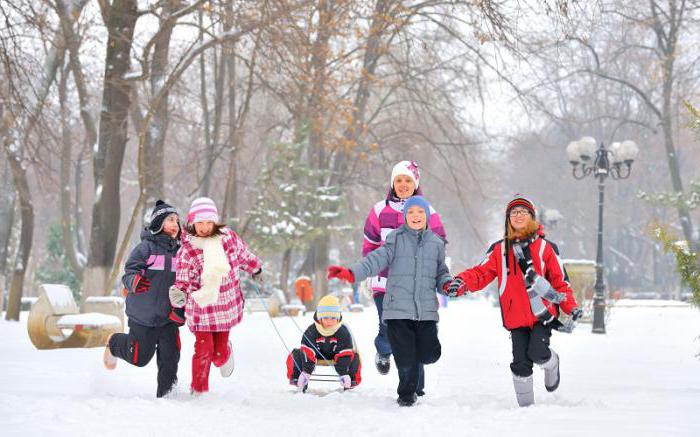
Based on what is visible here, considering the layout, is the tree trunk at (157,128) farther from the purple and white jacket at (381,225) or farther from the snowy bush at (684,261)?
the snowy bush at (684,261)

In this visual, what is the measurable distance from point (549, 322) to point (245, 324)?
1373 cm

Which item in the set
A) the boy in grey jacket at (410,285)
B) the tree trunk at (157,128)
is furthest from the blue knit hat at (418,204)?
the tree trunk at (157,128)

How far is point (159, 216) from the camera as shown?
801 cm

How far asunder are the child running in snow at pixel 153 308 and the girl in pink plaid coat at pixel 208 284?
0.63 ft

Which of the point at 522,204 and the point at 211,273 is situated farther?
the point at 211,273

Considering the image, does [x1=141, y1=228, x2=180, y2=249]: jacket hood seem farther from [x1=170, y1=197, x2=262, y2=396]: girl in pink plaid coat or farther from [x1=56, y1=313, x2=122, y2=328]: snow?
[x1=56, y1=313, x2=122, y2=328]: snow

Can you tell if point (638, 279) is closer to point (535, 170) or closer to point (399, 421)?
point (535, 170)

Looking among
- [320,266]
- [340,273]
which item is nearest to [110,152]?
[340,273]

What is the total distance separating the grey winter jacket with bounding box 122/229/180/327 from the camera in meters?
7.72

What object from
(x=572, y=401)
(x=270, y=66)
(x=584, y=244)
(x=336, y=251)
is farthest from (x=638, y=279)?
(x=572, y=401)

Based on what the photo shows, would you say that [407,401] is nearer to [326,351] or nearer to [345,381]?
[345,381]

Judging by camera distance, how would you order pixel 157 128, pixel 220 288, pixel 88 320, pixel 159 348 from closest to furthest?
pixel 220 288, pixel 159 348, pixel 88 320, pixel 157 128

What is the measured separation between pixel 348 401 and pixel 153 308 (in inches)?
67.0

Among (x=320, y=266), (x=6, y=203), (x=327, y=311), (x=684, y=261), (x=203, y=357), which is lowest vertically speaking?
(x=203, y=357)
